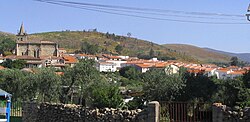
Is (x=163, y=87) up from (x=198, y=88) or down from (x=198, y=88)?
up

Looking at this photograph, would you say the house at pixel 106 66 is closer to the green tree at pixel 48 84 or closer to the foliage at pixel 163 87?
the foliage at pixel 163 87

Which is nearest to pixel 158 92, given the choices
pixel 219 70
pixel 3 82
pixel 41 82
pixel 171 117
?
pixel 41 82

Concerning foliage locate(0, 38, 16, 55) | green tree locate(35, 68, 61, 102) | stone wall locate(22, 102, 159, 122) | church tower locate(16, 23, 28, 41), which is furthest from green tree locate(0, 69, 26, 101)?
church tower locate(16, 23, 28, 41)

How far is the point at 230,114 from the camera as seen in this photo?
11.8 meters

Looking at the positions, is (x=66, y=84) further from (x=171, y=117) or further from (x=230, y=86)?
(x=171, y=117)

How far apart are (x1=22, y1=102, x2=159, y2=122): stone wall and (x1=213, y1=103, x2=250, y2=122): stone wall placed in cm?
185

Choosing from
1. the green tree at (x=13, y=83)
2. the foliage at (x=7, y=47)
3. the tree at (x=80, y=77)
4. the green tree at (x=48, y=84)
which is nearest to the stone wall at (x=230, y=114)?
the green tree at (x=48, y=84)

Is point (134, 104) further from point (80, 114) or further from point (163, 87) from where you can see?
point (80, 114)

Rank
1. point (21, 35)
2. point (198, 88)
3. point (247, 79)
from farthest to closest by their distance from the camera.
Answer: point (21, 35) → point (198, 88) → point (247, 79)

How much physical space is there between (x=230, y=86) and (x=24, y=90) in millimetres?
20153

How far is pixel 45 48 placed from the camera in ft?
493

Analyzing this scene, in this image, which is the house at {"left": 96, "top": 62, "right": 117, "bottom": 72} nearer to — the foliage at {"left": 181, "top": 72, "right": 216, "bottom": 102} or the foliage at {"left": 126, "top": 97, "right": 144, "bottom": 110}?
the foliage at {"left": 181, "top": 72, "right": 216, "bottom": 102}

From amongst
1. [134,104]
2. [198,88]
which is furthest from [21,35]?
[134,104]

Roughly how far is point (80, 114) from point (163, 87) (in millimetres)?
28663
